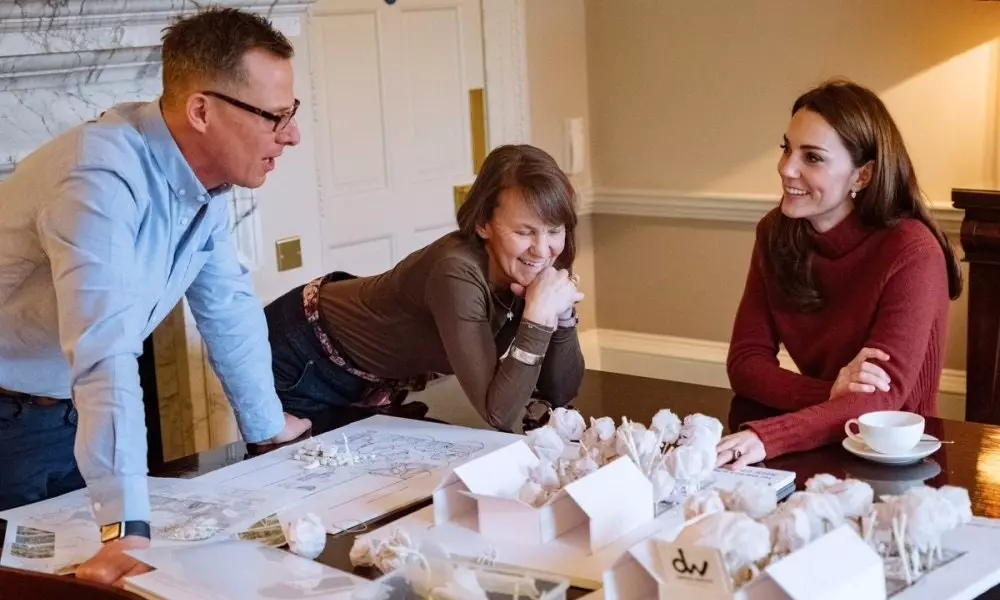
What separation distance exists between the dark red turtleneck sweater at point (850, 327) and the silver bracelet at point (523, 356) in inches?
13.8

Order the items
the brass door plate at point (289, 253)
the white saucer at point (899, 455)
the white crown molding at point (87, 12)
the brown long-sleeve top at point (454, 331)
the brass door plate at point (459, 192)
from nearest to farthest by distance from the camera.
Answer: the white saucer at point (899, 455) < the brown long-sleeve top at point (454, 331) < the white crown molding at point (87, 12) < the brass door plate at point (289, 253) < the brass door plate at point (459, 192)

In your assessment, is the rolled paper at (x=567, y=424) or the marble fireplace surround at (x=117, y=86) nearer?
the rolled paper at (x=567, y=424)

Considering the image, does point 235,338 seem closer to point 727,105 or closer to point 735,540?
point 735,540

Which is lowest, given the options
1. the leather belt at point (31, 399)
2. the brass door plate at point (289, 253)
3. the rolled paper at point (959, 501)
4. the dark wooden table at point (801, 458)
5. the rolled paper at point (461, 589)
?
the dark wooden table at point (801, 458)

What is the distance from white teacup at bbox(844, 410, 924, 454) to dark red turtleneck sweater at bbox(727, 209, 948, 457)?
13 cm

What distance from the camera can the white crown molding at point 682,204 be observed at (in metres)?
3.98

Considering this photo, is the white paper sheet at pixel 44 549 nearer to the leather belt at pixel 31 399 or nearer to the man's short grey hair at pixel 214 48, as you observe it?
the leather belt at pixel 31 399

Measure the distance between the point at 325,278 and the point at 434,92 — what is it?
132 cm

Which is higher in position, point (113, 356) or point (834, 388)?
point (113, 356)

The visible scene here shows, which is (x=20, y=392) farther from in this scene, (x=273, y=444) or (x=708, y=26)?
(x=708, y=26)

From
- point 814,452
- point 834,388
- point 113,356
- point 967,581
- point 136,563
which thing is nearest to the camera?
point 967,581

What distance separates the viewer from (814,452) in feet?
5.91

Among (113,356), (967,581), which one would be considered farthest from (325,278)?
(967,581)

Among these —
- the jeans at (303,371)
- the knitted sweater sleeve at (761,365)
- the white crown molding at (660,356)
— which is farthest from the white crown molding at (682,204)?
the jeans at (303,371)
